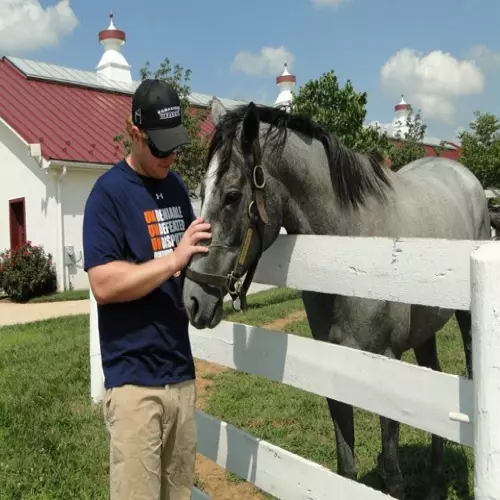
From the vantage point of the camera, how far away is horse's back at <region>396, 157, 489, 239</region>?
11.0ft

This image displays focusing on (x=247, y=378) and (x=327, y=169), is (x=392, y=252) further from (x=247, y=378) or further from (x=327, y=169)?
(x=247, y=378)

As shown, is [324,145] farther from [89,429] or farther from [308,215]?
[89,429]

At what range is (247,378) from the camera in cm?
600

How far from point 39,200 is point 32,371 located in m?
10.1

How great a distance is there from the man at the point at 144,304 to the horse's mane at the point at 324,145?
25 centimetres

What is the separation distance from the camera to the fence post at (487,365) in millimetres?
1373

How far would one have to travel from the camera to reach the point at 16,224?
1677 cm

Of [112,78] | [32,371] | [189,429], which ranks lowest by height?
[32,371]

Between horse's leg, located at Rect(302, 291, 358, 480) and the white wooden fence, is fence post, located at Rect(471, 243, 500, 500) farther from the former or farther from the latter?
horse's leg, located at Rect(302, 291, 358, 480)

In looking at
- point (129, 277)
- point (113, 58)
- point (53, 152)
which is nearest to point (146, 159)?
point (129, 277)

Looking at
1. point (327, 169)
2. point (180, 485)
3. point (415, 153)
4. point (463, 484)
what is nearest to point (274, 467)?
point (180, 485)

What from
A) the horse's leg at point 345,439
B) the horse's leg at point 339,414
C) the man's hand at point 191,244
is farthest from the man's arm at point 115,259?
the horse's leg at point 345,439

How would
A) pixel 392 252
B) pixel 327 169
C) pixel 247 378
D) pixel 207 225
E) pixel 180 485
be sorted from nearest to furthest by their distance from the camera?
pixel 392 252
pixel 207 225
pixel 180 485
pixel 327 169
pixel 247 378

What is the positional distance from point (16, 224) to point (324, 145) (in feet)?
51.8
